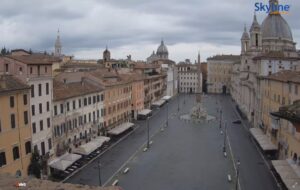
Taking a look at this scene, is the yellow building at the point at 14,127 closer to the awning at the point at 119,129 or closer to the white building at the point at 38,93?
the white building at the point at 38,93

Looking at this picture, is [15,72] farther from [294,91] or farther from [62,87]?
[294,91]

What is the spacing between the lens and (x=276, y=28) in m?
116

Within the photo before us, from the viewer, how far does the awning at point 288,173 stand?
32128mm

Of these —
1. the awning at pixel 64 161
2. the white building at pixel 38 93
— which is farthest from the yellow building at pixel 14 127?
the awning at pixel 64 161

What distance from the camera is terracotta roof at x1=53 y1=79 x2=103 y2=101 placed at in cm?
4669

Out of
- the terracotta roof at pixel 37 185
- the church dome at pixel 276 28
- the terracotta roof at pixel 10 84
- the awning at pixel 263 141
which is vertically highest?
the church dome at pixel 276 28

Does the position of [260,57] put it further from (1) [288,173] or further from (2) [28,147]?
(2) [28,147]

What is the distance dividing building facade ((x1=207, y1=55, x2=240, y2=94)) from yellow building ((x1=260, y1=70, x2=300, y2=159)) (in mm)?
114546

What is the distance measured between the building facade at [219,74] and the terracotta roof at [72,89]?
404ft

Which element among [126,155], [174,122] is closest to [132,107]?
[174,122]

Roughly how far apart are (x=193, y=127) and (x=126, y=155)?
96.0 feet

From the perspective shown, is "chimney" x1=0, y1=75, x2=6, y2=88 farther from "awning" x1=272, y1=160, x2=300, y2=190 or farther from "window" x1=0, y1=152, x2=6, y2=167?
"awning" x1=272, y1=160, x2=300, y2=190

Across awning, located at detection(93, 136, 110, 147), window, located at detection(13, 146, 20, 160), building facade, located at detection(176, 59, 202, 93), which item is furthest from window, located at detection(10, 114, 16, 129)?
building facade, located at detection(176, 59, 202, 93)

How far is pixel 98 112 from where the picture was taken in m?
59.2
